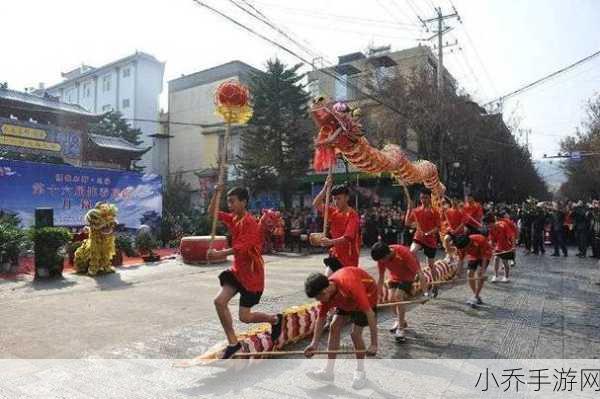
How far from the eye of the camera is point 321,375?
186 inches

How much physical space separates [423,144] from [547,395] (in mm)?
18957

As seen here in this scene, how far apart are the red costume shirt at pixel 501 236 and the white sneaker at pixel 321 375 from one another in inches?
280

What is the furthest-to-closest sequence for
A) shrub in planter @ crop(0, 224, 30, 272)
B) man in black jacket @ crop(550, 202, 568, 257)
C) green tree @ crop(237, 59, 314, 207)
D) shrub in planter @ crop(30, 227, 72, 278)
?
green tree @ crop(237, 59, 314, 207) → man in black jacket @ crop(550, 202, 568, 257) → shrub in planter @ crop(0, 224, 30, 272) → shrub in planter @ crop(30, 227, 72, 278)

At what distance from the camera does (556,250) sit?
17.2 meters

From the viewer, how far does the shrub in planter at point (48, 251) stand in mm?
11359

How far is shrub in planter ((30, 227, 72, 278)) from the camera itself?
1136 cm

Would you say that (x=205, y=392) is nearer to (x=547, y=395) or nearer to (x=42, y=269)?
(x=547, y=395)

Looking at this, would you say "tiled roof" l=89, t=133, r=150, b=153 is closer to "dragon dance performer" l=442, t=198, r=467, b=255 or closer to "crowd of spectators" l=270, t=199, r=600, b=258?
"crowd of spectators" l=270, t=199, r=600, b=258

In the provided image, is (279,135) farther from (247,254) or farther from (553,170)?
(553,170)

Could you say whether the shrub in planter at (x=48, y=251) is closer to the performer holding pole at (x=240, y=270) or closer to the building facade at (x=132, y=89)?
the performer holding pole at (x=240, y=270)

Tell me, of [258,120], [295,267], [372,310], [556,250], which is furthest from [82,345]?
[258,120]

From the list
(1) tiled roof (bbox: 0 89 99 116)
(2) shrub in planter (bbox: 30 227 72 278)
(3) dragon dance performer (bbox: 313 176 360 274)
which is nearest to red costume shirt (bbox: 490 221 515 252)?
(3) dragon dance performer (bbox: 313 176 360 274)

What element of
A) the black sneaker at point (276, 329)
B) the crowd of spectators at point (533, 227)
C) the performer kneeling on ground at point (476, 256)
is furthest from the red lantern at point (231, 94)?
the crowd of spectators at point (533, 227)

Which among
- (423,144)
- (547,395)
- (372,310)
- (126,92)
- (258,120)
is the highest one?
(126,92)
